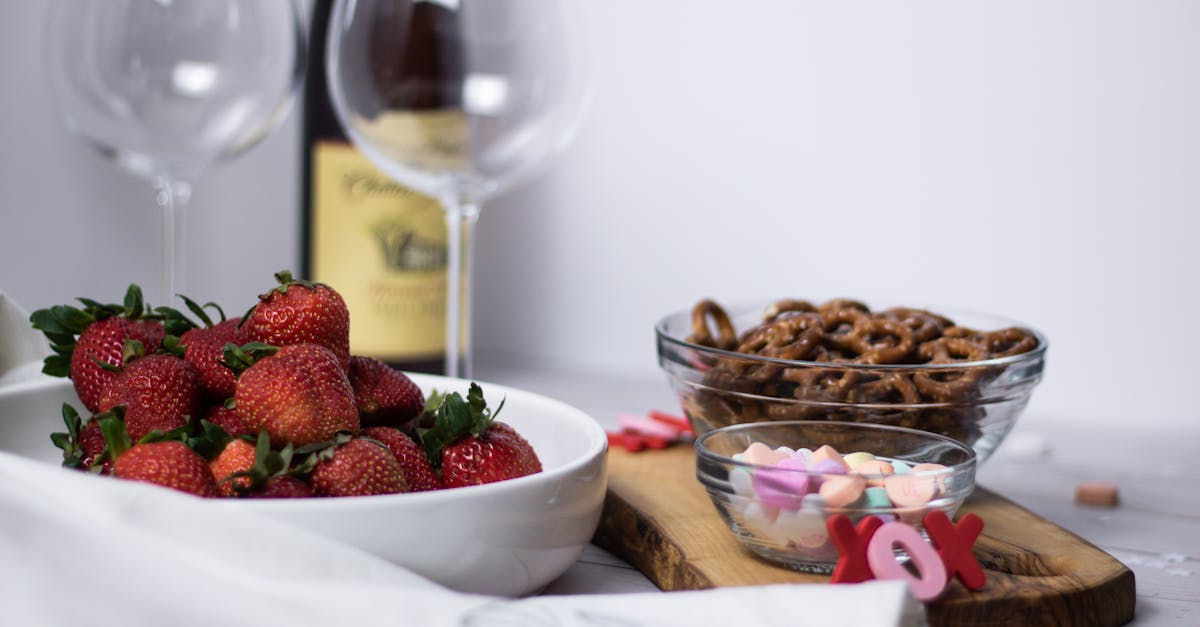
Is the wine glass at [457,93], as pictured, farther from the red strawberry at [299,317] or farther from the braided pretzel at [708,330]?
the red strawberry at [299,317]

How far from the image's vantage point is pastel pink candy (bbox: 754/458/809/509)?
0.60m

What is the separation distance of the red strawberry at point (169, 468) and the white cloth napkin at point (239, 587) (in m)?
0.04

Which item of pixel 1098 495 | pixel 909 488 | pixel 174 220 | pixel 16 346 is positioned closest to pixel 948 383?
pixel 909 488

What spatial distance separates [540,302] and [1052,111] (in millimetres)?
743

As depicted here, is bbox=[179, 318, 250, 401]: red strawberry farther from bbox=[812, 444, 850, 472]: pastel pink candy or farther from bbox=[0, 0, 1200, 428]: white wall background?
bbox=[0, 0, 1200, 428]: white wall background

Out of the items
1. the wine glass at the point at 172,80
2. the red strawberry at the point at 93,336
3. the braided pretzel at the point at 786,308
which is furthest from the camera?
the wine glass at the point at 172,80

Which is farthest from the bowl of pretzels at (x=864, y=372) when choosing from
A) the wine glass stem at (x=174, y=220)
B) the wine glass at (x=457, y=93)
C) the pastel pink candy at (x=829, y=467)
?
the wine glass stem at (x=174, y=220)

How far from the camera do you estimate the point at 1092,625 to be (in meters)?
0.61

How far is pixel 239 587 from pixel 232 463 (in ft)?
0.37

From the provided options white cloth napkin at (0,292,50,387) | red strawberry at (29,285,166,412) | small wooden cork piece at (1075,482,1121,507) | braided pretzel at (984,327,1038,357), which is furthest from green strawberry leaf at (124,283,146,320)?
small wooden cork piece at (1075,482,1121,507)

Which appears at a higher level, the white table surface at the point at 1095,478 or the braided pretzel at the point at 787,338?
the braided pretzel at the point at 787,338

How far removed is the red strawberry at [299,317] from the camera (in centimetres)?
63

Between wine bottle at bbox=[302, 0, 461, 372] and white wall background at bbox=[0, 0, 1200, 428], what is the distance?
0.20 m

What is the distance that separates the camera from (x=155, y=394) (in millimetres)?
612
